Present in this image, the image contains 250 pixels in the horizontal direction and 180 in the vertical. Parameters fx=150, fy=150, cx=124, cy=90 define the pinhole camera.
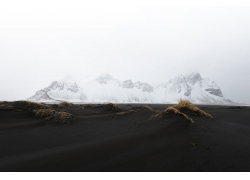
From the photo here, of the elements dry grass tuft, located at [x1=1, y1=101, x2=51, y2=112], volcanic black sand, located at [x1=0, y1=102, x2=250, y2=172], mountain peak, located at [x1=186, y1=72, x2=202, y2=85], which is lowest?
volcanic black sand, located at [x1=0, y1=102, x2=250, y2=172]

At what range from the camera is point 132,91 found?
13575 cm

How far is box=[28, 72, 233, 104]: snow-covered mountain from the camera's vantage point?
395ft

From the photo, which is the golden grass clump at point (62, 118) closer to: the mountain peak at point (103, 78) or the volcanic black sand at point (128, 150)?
the volcanic black sand at point (128, 150)

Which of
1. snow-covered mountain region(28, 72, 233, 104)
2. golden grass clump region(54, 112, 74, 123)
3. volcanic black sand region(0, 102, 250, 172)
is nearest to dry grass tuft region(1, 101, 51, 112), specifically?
golden grass clump region(54, 112, 74, 123)

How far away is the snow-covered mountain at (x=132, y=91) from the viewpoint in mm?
120250

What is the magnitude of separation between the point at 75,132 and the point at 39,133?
1419mm

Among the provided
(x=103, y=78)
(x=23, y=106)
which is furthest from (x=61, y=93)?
(x=23, y=106)

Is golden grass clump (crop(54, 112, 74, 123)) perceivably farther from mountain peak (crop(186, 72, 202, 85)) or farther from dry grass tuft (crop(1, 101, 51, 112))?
mountain peak (crop(186, 72, 202, 85))

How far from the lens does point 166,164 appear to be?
3.21 meters

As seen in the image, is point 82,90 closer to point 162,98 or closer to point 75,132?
point 162,98

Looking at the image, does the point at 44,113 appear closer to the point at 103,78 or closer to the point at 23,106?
the point at 23,106

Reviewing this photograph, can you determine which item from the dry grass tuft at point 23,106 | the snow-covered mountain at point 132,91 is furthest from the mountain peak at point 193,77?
the dry grass tuft at point 23,106

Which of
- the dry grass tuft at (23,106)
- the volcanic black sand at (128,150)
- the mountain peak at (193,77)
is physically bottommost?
the volcanic black sand at (128,150)

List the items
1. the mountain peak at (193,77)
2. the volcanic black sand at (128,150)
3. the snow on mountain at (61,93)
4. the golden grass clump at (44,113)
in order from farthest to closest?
the mountain peak at (193,77)
the snow on mountain at (61,93)
the golden grass clump at (44,113)
the volcanic black sand at (128,150)
